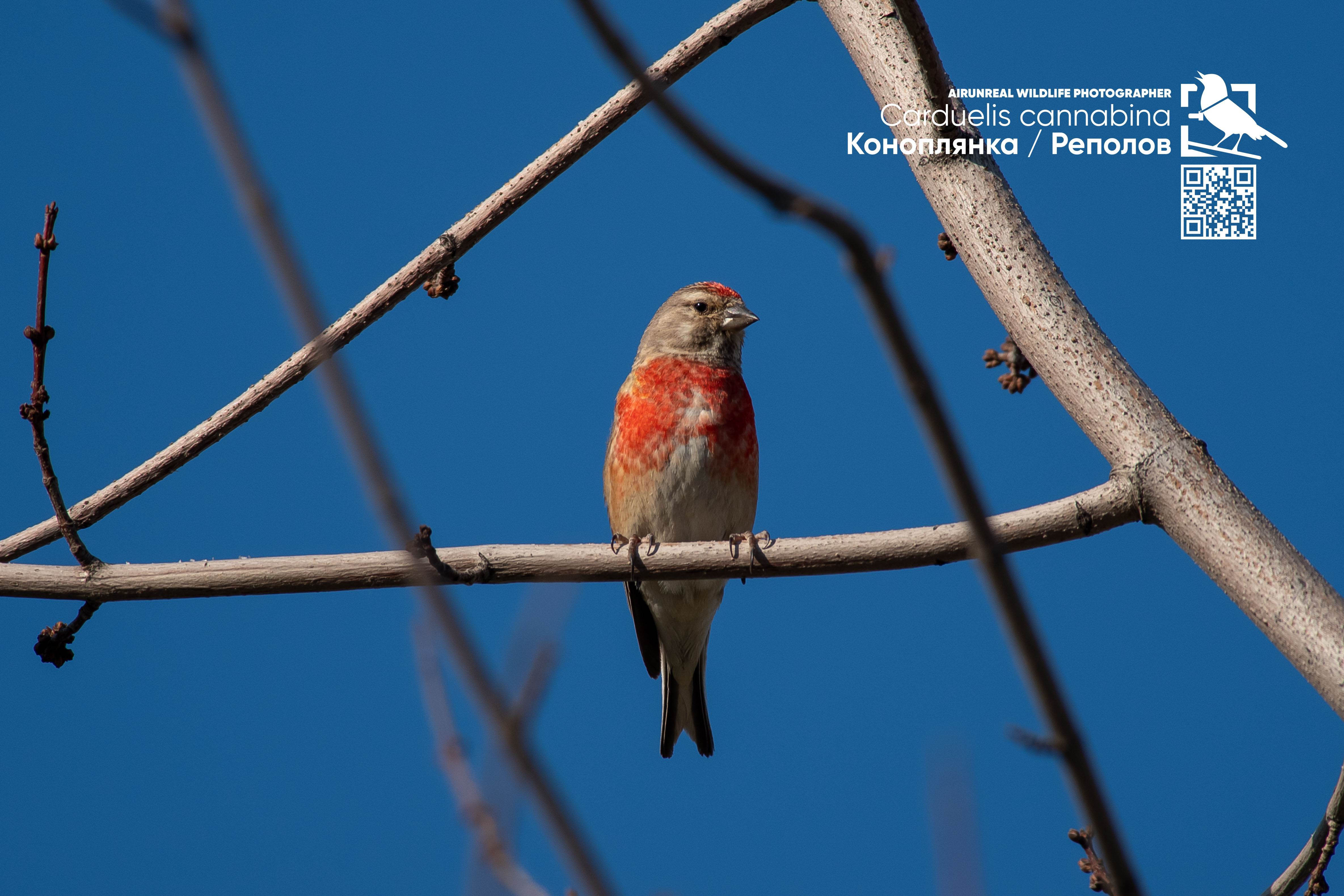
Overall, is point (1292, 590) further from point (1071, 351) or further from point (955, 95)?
point (955, 95)

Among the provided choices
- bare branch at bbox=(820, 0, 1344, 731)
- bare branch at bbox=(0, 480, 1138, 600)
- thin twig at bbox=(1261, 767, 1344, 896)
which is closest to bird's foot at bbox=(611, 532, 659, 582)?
bare branch at bbox=(0, 480, 1138, 600)

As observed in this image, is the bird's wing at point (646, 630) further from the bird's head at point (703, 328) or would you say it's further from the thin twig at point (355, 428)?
the thin twig at point (355, 428)

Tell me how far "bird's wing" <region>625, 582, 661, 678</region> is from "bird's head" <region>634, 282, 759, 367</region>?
1552mm

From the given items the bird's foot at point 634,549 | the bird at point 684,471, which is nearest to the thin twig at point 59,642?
the bird's foot at point 634,549

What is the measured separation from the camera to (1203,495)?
128 inches

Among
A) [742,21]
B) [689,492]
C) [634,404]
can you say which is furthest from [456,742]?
[634,404]

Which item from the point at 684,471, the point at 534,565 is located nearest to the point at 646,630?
the point at 684,471

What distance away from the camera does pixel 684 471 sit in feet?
22.0

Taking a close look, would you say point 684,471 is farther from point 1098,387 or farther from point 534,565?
point 1098,387

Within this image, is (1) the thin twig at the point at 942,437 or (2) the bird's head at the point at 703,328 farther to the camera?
(2) the bird's head at the point at 703,328

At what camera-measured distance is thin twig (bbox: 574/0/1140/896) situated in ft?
3.81

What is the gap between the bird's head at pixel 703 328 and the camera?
7.49 m

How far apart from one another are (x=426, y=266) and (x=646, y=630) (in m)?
3.54

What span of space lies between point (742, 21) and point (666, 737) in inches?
169
